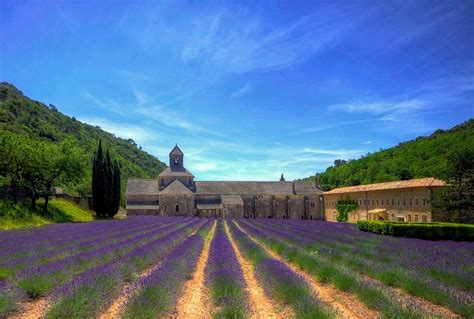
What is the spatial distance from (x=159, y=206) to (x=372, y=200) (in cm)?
2855

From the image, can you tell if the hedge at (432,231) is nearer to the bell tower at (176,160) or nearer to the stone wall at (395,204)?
the stone wall at (395,204)

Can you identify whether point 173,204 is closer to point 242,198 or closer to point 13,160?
point 242,198

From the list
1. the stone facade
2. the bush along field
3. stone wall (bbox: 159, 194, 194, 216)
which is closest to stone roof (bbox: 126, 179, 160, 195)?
stone wall (bbox: 159, 194, 194, 216)

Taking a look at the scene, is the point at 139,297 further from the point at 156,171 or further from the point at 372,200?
the point at 156,171

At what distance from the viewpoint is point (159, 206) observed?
5147 cm

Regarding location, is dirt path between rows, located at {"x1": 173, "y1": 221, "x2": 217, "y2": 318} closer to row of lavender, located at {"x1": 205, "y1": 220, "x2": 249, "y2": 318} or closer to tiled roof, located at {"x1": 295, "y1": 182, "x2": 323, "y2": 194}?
row of lavender, located at {"x1": 205, "y1": 220, "x2": 249, "y2": 318}

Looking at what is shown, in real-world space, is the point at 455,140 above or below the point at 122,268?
above

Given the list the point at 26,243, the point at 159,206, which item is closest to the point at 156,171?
the point at 159,206

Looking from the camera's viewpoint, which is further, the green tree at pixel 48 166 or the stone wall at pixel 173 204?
the stone wall at pixel 173 204

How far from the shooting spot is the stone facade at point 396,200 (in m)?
32.2

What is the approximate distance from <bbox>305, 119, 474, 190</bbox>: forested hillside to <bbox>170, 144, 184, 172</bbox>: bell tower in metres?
25.9

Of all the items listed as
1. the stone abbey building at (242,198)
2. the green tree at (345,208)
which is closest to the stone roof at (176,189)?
the stone abbey building at (242,198)

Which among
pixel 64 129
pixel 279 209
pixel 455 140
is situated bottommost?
pixel 279 209

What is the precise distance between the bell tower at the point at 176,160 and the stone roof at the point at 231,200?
9.17 metres
